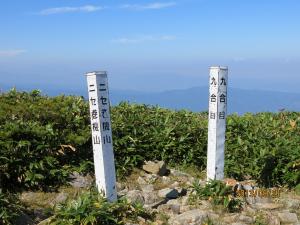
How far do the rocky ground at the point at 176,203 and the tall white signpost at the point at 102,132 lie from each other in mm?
611

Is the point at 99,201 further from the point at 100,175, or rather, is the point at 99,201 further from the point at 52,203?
the point at 52,203

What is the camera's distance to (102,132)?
7.27m

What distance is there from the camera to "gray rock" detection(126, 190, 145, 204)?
794cm

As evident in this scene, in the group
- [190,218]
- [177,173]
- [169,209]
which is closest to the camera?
[190,218]

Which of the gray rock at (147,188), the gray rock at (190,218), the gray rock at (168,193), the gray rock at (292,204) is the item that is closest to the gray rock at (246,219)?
the gray rock at (190,218)

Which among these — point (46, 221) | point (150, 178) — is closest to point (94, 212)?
point (46, 221)

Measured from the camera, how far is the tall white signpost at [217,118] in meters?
8.23

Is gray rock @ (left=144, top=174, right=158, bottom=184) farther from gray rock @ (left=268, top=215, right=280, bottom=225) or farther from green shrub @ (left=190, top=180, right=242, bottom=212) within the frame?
gray rock @ (left=268, top=215, right=280, bottom=225)

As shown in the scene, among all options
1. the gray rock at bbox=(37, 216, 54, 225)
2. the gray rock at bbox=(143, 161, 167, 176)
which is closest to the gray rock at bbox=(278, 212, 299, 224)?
the gray rock at bbox=(143, 161, 167, 176)

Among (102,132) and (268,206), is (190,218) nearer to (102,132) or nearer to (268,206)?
→ (268,206)

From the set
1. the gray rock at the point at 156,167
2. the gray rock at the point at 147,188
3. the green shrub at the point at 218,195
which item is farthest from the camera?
the gray rock at the point at 156,167

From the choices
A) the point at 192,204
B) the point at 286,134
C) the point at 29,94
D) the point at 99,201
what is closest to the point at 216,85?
the point at 192,204
